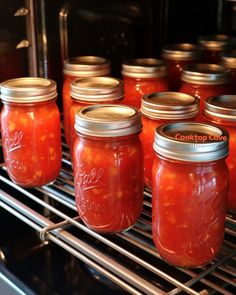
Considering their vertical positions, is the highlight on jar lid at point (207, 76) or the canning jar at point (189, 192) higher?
the highlight on jar lid at point (207, 76)

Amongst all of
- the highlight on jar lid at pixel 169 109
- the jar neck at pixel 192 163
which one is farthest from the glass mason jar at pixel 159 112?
the jar neck at pixel 192 163

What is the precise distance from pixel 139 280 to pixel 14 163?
0.37m

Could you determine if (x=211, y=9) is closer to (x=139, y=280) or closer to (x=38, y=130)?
(x=38, y=130)

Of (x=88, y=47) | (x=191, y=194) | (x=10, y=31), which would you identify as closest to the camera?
(x=191, y=194)

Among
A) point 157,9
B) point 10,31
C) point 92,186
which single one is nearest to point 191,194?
point 92,186

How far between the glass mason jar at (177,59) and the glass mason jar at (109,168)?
342mm

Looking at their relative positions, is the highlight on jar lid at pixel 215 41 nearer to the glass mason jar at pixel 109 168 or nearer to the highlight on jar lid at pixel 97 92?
the highlight on jar lid at pixel 97 92

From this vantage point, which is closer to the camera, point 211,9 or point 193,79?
point 193,79

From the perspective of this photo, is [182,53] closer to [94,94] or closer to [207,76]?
[207,76]

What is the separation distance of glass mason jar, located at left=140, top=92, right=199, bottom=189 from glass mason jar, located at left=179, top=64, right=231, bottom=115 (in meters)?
0.08

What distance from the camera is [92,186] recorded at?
804 mm

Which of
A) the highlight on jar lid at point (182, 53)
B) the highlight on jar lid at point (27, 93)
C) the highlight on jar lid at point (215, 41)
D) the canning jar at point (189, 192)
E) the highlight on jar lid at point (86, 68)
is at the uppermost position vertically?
the highlight on jar lid at point (215, 41)

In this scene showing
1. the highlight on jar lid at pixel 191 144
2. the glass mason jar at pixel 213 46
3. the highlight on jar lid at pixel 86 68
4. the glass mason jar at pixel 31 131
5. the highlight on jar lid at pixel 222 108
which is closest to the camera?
the highlight on jar lid at pixel 191 144

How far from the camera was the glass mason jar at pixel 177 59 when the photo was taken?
44.7 inches
